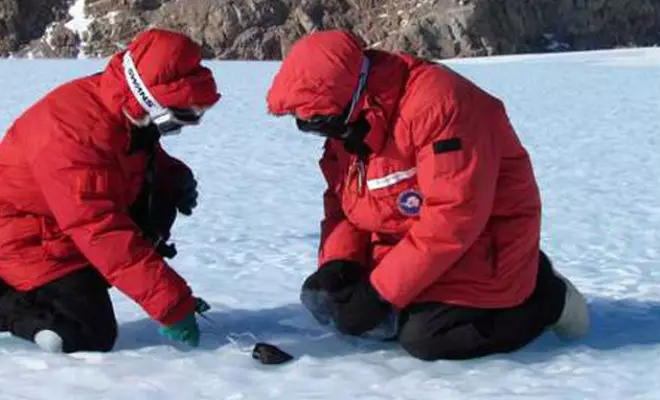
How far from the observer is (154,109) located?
2805mm

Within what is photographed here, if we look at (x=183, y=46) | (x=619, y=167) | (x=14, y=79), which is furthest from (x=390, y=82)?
(x=14, y=79)

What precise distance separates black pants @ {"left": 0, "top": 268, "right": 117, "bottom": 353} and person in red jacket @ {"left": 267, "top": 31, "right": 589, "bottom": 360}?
553 mm

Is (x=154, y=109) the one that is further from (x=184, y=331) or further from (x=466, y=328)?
(x=466, y=328)

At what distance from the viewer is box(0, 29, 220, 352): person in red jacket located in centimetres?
279

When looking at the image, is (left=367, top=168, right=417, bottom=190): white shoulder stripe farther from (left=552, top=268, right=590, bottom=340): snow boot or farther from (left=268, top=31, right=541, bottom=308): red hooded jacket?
(left=552, top=268, right=590, bottom=340): snow boot

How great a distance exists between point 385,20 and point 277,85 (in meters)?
47.5

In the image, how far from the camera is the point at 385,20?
4962 cm

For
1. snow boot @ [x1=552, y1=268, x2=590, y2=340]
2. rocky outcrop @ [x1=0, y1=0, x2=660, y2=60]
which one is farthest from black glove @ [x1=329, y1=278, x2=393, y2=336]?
rocky outcrop @ [x1=0, y1=0, x2=660, y2=60]

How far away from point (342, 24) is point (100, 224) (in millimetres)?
47696

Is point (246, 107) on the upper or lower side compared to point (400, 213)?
lower

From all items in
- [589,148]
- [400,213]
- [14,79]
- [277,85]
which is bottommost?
[14,79]

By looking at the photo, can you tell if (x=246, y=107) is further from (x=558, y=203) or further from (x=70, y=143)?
(x=70, y=143)

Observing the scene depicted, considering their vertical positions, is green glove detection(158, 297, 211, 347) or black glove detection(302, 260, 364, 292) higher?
black glove detection(302, 260, 364, 292)

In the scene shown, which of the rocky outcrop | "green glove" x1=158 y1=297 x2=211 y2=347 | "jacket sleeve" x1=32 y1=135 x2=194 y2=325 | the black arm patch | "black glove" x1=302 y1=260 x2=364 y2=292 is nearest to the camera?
the black arm patch
